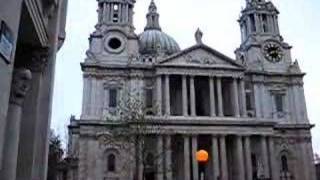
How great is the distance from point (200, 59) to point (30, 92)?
4093cm

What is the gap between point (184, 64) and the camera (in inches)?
2030

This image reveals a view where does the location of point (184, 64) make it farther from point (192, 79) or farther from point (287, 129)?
point (287, 129)

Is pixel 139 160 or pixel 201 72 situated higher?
pixel 201 72

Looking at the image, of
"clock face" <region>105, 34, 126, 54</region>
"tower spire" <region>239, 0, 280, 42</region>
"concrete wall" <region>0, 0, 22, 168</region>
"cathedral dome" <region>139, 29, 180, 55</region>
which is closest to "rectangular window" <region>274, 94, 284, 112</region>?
"tower spire" <region>239, 0, 280, 42</region>

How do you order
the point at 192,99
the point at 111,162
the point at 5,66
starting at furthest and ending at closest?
the point at 192,99 → the point at 111,162 → the point at 5,66

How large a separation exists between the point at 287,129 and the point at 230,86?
918cm

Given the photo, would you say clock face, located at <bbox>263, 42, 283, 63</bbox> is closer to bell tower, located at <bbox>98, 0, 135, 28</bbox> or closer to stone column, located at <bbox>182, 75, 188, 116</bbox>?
stone column, located at <bbox>182, 75, 188, 116</bbox>

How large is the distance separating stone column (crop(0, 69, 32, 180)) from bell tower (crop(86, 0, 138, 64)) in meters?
41.9

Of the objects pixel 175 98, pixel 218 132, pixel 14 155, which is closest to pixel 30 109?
pixel 14 155

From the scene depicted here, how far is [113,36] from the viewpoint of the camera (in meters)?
53.9

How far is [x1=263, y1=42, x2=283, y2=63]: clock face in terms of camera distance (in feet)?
190

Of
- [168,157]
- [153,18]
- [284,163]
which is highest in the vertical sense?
[153,18]

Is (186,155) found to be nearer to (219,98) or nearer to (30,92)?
(219,98)

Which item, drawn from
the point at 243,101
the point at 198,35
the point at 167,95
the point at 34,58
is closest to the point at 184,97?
the point at 167,95
